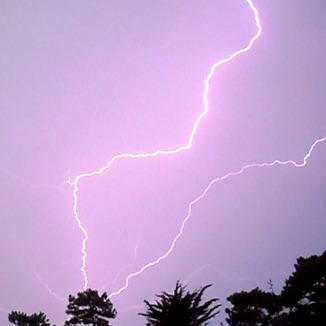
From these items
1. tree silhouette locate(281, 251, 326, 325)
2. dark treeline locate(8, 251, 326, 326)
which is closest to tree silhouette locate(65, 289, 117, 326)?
dark treeline locate(8, 251, 326, 326)

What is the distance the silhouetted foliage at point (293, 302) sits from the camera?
1561cm

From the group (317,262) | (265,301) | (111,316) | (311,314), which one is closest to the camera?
(311,314)

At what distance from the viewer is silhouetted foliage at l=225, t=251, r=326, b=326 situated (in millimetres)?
15609

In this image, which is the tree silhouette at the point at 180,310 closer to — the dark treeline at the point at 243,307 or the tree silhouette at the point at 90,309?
the dark treeline at the point at 243,307

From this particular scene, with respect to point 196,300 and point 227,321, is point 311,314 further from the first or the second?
point 196,300

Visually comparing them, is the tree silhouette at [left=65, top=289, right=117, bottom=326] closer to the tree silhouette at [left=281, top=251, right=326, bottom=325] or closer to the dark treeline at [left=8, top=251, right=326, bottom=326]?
the dark treeline at [left=8, top=251, right=326, bottom=326]

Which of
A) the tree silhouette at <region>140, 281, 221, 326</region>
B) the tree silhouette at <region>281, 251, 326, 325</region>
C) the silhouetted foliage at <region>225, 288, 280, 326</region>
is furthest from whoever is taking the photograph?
the silhouetted foliage at <region>225, 288, 280, 326</region>

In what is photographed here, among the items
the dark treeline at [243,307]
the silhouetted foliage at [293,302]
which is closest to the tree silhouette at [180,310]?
the dark treeline at [243,307]

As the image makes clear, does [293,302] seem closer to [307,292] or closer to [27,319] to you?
[307,292]

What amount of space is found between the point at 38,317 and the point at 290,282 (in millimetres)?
15763

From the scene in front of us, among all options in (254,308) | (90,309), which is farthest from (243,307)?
(90,309)

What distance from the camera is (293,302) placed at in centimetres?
1716

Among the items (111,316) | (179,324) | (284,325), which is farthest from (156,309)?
(111,316)

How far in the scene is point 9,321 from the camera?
81.5ft
